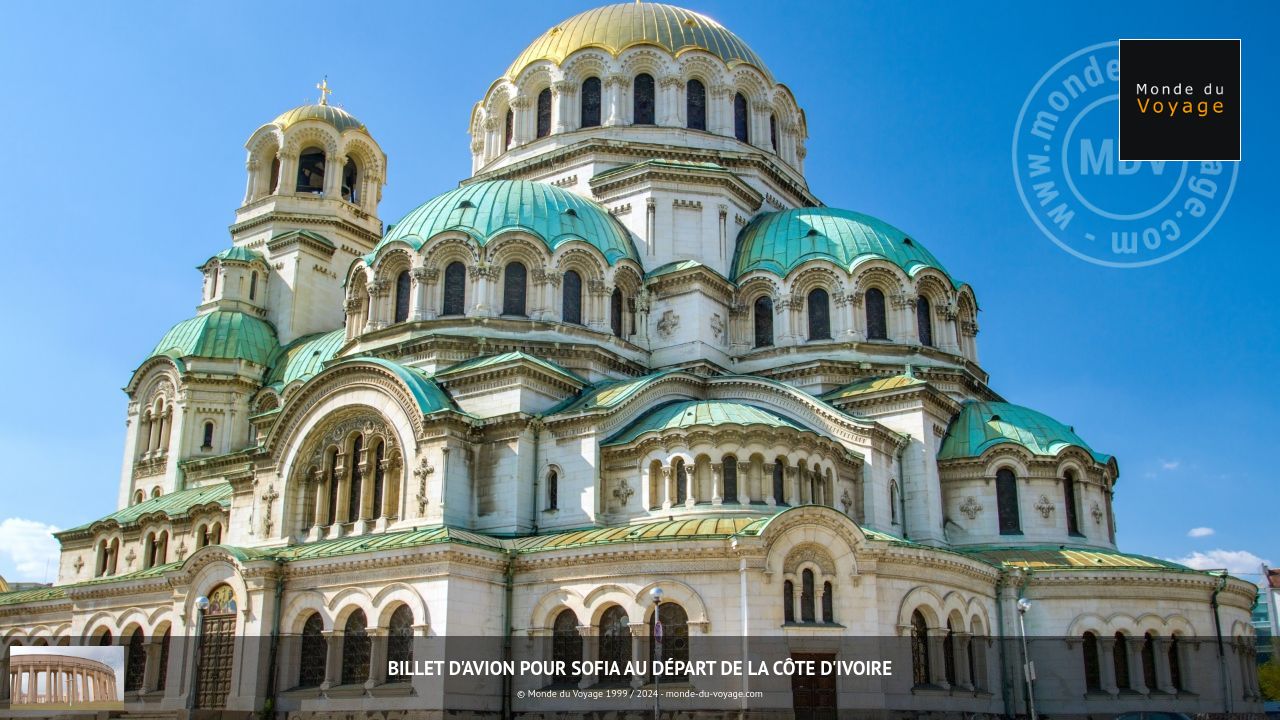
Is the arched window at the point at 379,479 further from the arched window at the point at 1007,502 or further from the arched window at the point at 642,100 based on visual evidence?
the arched window at the point at 1007,502

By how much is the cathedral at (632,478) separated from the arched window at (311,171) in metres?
8.14

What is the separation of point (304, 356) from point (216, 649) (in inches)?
586

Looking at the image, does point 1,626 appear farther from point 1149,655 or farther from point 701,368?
point 1149,655

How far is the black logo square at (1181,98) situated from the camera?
20469 millimetres

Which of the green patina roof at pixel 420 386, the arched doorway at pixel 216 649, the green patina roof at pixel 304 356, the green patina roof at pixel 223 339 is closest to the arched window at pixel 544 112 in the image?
the green patina roof at pixel 304 356

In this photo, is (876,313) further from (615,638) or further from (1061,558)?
(615,638)

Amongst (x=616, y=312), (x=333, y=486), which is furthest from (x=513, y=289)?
(x=333, y=486)

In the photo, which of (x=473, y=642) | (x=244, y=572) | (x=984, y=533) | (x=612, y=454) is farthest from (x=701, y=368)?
(x=244, y=572)

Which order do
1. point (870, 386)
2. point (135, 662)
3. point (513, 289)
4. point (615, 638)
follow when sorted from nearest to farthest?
point (615, 638) → point (135, 662) → point (870, 386) → point (513, 289)

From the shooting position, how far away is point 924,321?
36.0 m

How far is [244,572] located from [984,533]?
19.4 m

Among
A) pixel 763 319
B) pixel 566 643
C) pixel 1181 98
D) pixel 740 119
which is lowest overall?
pixel 566 643

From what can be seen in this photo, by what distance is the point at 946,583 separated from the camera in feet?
89.6

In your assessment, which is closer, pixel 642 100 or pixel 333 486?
pixel 333 486
